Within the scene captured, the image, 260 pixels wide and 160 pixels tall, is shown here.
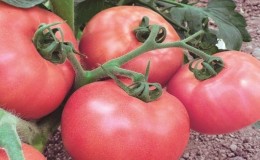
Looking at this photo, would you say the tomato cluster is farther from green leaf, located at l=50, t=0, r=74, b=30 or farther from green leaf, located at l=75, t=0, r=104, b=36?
green leaf, located at l=75, t=0, r=104, b=36

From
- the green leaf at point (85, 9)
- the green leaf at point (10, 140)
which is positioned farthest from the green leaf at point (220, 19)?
the green leaf at point (10, 140)

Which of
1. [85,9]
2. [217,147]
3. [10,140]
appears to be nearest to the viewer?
[10,140]

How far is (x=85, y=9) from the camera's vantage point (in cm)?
133

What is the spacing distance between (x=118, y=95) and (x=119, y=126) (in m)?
0.07

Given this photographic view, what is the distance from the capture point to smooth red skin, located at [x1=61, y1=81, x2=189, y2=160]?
90cm

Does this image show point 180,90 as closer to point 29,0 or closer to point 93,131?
point 93,131

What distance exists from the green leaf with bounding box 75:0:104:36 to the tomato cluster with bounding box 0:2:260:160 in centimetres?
21

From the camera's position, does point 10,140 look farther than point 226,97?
No

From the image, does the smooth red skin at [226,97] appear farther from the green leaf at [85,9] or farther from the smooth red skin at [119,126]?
the green leaf at [85,9]

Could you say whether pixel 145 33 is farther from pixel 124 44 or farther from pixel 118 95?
pixel 118 95

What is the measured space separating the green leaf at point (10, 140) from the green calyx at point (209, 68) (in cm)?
46

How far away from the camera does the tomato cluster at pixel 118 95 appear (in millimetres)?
896

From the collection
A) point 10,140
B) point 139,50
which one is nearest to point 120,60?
point 139,50

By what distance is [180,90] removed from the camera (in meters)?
1.08
